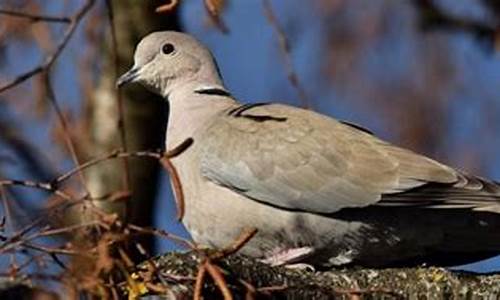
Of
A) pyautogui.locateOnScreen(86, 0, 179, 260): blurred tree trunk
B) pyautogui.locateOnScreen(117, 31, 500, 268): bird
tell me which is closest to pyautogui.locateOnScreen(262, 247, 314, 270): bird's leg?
pyautogui.locateOnScreen(117, 31, 500, 268): bird

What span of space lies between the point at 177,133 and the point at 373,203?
27.7 inches

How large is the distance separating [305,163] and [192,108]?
1.59 ft

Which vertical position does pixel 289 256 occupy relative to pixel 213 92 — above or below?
below

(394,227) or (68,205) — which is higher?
(68,205)

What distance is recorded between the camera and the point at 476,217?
3.75m

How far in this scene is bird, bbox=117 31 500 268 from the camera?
3686 millimetres

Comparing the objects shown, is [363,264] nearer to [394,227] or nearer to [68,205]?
[394,227]

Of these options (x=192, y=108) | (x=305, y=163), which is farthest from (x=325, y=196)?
(x=192, y=108)

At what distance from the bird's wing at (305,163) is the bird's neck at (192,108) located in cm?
15

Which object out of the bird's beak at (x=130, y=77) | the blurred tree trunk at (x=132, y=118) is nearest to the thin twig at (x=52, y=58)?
the bird's beak at (x=130, y=77)

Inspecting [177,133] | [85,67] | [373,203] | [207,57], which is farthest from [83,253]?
[85,67]

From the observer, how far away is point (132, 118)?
18.4 ft

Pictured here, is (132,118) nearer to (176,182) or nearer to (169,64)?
(169,64)

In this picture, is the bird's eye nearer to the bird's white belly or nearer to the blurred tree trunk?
the bird's white belly
